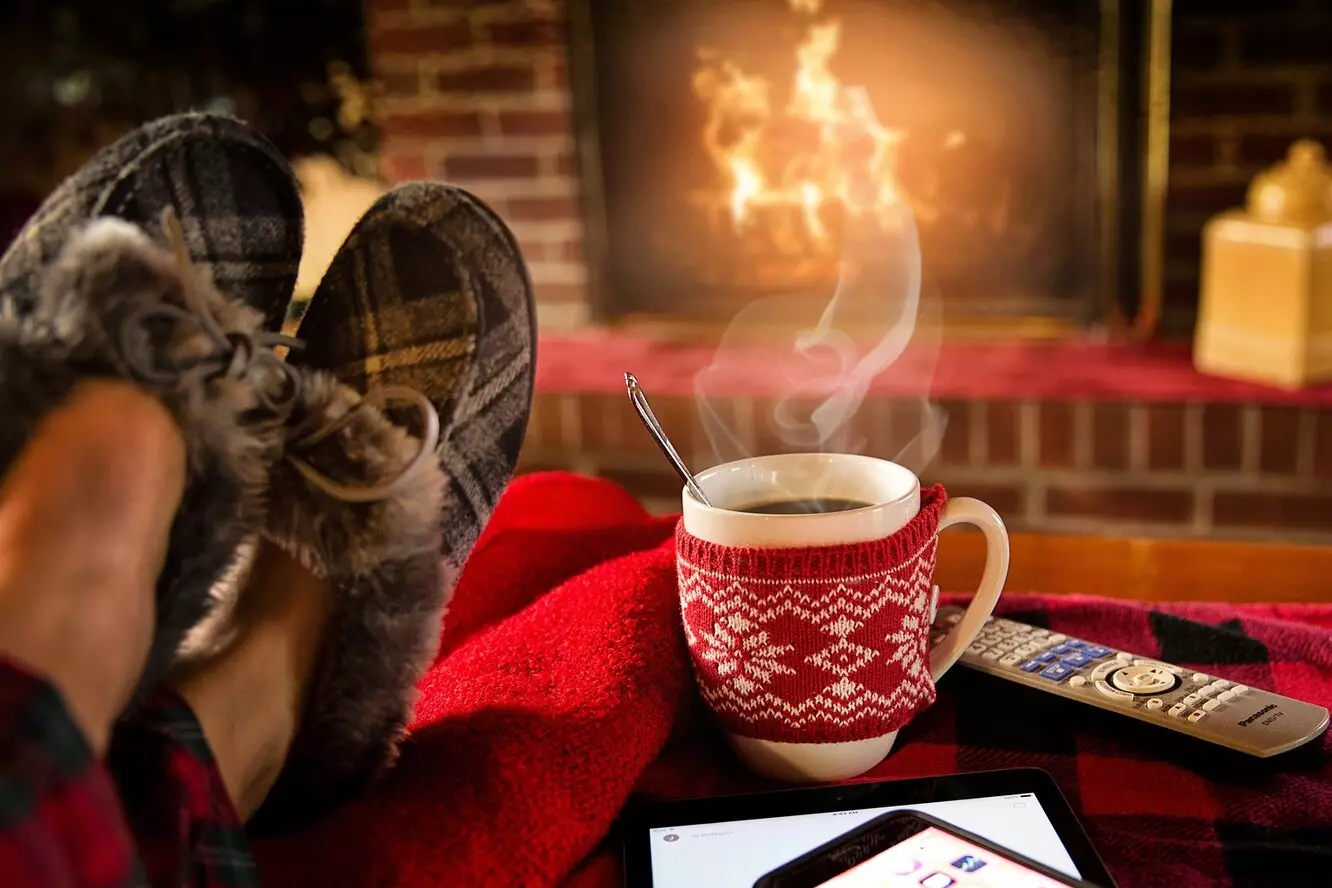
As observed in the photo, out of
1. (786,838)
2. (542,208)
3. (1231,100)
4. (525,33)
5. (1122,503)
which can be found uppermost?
(525,33)

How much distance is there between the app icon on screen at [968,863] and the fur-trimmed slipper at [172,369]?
10.3 inches

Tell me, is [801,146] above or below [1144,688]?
above

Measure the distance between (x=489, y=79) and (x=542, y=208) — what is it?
0.19 meters

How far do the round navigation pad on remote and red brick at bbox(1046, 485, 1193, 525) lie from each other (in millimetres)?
974

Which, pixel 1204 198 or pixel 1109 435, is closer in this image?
pixel 1109 435

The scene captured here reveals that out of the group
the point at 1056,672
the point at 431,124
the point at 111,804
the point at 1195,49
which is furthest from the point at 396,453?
the point at 431,124

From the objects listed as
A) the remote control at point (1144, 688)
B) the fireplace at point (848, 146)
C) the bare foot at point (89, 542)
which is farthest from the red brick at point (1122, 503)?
the bare foot at point (89, 542)

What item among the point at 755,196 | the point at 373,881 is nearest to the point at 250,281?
the point at 373,881

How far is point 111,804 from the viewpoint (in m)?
0.34

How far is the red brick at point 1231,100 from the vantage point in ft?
4.93

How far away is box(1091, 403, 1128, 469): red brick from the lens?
4.66ft

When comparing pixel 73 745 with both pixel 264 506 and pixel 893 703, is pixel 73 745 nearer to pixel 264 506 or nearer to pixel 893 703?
pixel 264 506

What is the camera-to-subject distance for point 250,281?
0.57 metres

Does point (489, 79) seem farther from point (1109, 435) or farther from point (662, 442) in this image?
point (662, 442)
